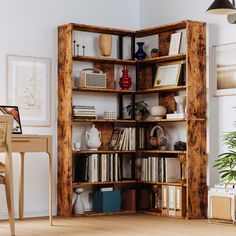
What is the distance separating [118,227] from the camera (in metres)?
6.42

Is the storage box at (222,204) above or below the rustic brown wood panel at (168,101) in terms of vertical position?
below

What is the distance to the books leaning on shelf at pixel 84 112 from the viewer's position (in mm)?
7410

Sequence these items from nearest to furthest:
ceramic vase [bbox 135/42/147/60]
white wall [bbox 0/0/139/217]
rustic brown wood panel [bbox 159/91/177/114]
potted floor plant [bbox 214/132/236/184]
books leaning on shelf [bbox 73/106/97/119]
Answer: potted floor plant [bbox 214/132/236/184], white wall [bbox 0/0/139/217], books leaning on shelf [bbox 73/106/97/119], rustic brown wood panel [bbox 159/91/177/114], ceramic vase [bbox 135/42/147/60]

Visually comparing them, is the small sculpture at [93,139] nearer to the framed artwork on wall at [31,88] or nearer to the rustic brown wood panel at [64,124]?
the rustic brown wood panel at [64,124]

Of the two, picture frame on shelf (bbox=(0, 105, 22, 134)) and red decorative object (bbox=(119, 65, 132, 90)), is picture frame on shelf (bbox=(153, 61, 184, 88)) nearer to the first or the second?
red decorative object (bbox=(119, 65, 132, 90))

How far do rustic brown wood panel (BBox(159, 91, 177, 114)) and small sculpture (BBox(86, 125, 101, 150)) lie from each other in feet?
2.93

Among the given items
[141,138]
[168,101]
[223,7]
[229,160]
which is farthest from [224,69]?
[223,7]

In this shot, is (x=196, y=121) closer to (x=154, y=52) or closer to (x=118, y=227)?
(x=154, y=52)

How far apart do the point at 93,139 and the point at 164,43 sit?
1.48 meters

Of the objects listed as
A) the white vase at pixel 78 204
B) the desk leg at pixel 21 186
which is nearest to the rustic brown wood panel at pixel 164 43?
the white vase at pixel 78 204

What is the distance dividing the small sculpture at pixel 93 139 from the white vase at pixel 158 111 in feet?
2.31

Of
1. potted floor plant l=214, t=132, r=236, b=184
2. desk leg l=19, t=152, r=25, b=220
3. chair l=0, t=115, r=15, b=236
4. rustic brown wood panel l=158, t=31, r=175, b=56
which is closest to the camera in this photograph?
chair l=0, t=115, r=15, b=236

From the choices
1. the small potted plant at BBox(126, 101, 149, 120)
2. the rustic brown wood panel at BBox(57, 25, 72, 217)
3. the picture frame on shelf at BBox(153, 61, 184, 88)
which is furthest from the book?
the rustic brown wood panel at BBox(57, 25, 72, 217)

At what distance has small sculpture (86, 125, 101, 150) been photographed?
7547 mm
